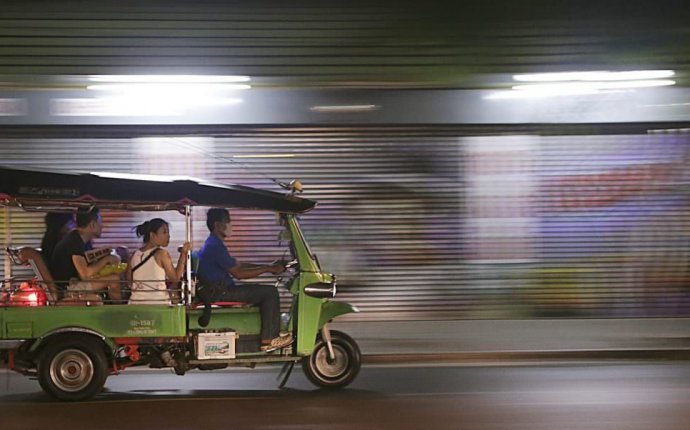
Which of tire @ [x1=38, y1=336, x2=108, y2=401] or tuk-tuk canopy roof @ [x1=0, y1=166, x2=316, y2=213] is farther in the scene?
tire @ [x1=38, y1=336, x2=108, y2=401]

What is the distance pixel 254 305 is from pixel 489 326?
18.5ft

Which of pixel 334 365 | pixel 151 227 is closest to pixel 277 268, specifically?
pixel 334 365

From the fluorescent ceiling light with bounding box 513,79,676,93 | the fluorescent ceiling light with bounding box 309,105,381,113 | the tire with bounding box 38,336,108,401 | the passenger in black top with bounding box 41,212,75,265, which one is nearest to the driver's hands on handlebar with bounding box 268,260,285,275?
the tire with bounding box 38,336,108,401

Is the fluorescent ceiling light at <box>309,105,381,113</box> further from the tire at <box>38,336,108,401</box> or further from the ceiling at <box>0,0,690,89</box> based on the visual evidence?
the tire at <box>38,336,108,401</box>

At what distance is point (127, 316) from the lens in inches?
315

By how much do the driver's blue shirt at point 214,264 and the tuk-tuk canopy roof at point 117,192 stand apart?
1.55 ft

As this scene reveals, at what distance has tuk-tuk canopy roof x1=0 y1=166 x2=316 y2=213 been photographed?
771cm

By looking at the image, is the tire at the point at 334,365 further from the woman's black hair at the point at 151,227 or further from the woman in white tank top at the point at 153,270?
the woman's black hair at the point at 151,227

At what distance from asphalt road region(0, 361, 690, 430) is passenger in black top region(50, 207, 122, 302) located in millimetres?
→ 1019

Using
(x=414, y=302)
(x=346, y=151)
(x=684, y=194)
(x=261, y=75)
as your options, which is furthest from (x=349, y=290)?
(x=684, y=194)

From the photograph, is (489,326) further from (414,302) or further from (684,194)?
(684,194)

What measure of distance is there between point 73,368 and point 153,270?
110 centimetres

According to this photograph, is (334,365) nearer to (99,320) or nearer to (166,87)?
(99,320)

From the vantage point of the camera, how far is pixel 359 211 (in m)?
13.7
